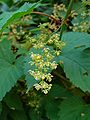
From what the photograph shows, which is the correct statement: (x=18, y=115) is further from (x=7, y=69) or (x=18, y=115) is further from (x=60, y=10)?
(x=60, y=10)

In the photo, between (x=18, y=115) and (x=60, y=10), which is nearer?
(x=18, y=115)

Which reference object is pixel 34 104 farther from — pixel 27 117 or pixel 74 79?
pixel 74 79

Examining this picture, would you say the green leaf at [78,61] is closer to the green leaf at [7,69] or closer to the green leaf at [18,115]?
the green leaf at [7,69]

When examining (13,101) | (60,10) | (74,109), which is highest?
(60,10)

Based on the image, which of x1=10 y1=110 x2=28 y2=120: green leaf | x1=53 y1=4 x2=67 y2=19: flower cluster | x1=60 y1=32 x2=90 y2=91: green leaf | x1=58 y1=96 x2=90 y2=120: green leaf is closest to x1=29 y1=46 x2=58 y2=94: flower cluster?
x1=60 y1=32 x2=90 y2=91: green leaf

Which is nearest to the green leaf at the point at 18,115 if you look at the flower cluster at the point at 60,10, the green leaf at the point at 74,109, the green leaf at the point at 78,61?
the green leaf at the point at 74,109

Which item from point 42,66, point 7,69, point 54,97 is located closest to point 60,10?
point 54,97

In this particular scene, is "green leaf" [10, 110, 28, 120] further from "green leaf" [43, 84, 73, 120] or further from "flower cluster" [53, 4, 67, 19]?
"flower cluster" [53, 4, 67, 19]
